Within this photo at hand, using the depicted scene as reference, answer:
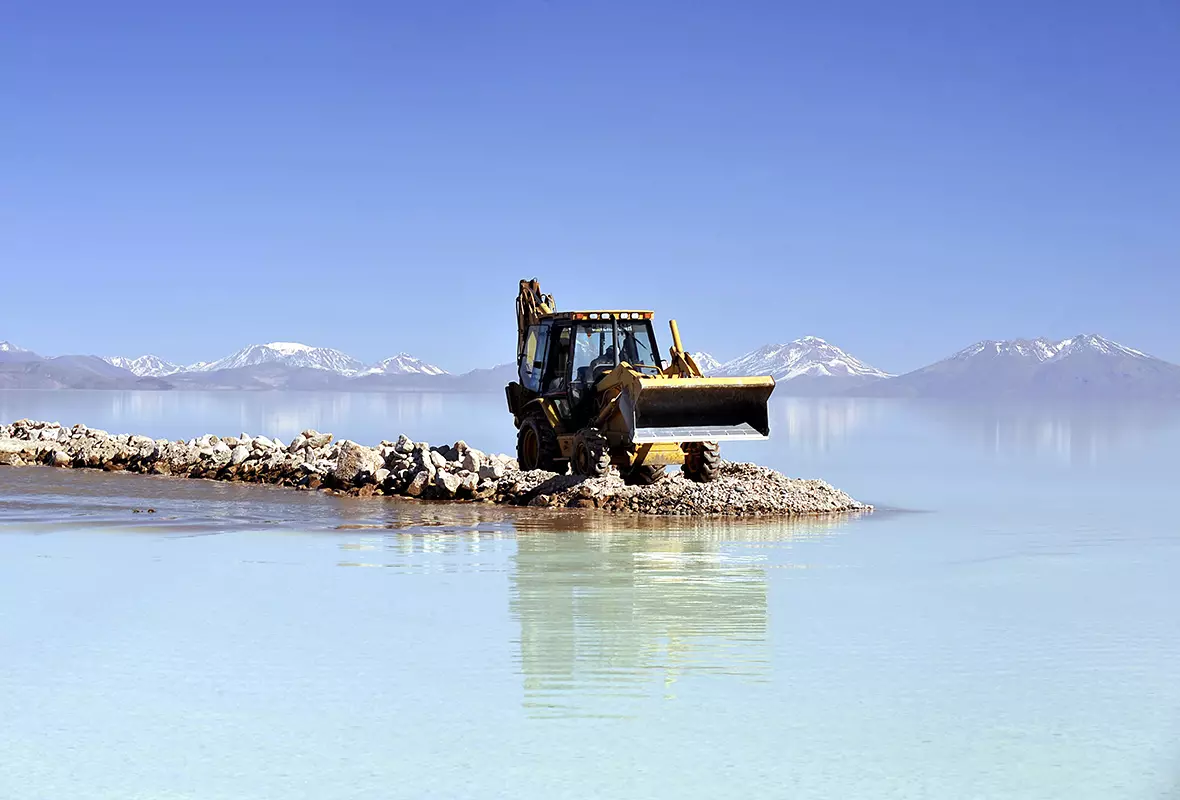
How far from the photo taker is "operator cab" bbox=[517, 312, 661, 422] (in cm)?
1780

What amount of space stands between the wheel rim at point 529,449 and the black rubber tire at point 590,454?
1176 mm

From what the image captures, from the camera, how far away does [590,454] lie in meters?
17.1

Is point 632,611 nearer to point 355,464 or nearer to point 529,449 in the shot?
point 529,449

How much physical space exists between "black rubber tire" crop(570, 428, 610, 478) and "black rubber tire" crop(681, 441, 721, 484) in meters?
1.14

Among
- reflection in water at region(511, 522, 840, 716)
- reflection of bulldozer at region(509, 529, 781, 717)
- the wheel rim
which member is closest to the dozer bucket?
reflection in water at region(511, 522, 840, 716)

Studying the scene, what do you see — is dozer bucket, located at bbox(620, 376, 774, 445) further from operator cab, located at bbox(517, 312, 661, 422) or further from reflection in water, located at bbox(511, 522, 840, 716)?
reflection in water, located at bbox(511, 522, 840, 716)

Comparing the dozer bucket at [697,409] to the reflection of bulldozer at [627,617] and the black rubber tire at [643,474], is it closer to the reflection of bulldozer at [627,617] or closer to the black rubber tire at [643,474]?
the black rubber tire at [643,474]

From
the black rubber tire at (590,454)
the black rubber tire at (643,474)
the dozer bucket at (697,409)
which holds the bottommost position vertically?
the black rubber tire at (643,474)

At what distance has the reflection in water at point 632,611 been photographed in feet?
24.4

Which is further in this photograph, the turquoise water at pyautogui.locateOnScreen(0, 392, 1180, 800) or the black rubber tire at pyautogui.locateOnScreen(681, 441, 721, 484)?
the black rubber tire at pyautogui.locateOnScreen(681, 441, 721, 484)

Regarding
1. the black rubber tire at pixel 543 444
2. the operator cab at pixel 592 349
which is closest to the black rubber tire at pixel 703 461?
the operator cab at pixel 592 349

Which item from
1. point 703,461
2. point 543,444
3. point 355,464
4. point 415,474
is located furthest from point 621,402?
point 355,464

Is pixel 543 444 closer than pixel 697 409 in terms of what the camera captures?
No

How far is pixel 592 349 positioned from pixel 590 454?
1632 millimetres
